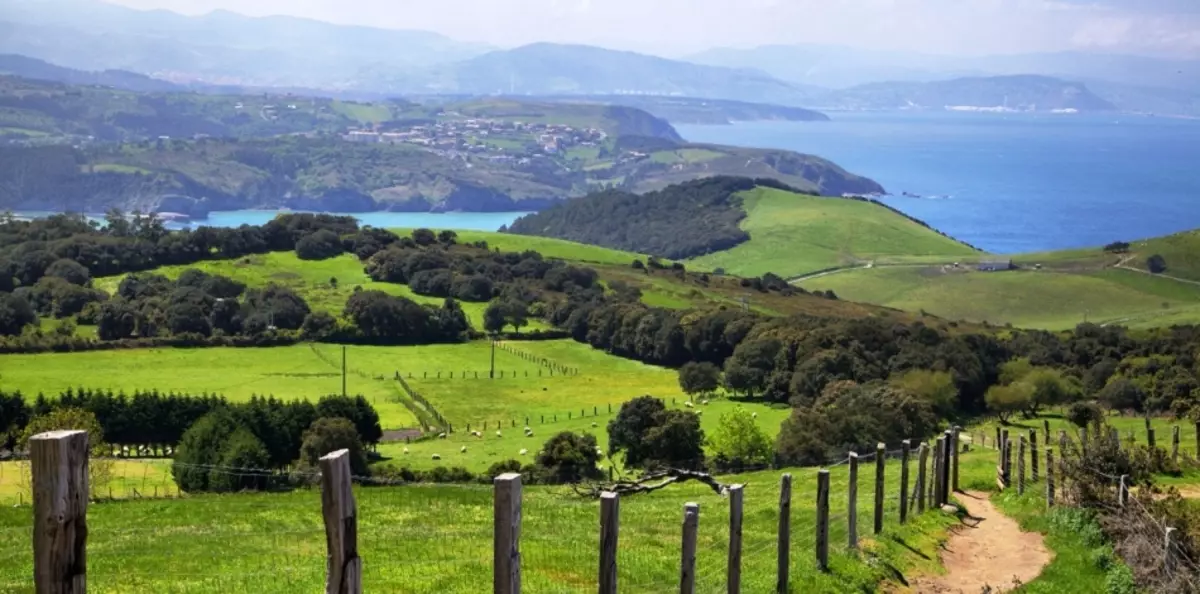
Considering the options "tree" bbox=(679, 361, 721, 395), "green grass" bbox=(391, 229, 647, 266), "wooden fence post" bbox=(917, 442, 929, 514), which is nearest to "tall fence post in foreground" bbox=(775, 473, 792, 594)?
"wooden fence post" bbox=(917, 442, 929, 514)

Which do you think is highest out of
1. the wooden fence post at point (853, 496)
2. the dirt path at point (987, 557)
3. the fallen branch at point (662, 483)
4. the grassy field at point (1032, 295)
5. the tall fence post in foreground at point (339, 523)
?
the tall fence post in foreground at point (339, 523)

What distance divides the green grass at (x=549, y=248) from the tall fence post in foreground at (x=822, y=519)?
124363mm

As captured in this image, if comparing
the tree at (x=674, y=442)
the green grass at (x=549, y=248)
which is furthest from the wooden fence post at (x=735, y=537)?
the green grass at (x=549, y=248)

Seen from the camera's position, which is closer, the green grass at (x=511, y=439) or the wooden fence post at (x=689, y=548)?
the wooden fence post at (x=689, y=548)

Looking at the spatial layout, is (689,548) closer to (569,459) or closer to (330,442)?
(569,459)

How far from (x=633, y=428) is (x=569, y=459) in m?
5.60

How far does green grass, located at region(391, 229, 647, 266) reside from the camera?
14138 cm

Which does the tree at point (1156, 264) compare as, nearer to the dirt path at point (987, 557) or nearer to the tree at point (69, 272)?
the tree at point (69, 272)

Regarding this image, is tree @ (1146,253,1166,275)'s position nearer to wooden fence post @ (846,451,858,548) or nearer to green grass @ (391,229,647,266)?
green grass @ (391,229,647,266)

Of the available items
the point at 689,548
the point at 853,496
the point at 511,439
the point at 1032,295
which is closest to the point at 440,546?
the point at 853,496

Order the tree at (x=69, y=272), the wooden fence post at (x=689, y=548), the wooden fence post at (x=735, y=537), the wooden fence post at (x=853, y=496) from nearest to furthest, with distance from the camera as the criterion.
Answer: the wooden fence post at (x=689, y=548)
the wooden fence post at (x=735, y=537)
the wooden fence post at (x=853, y=496)
the tree at (x=69, y=272)

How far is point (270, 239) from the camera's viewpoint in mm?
122125

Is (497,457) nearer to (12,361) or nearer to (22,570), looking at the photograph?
(22,570)

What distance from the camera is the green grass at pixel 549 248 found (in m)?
141
